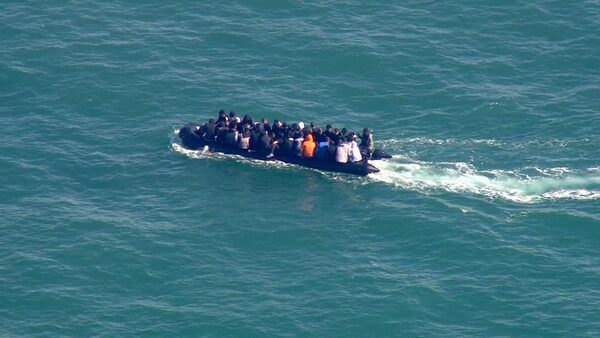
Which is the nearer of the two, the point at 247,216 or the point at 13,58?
the point at 247,216

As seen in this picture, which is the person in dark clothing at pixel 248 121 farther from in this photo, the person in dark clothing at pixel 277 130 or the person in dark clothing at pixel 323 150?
the person in dark clothing at pixel 323 150

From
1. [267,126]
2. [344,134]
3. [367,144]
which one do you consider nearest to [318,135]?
[344,134]

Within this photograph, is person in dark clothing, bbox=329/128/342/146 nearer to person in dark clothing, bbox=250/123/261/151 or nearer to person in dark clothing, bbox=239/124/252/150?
person in dark clothing, bbox=250/123/261/151

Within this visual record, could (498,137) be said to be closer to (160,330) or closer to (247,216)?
(247,216)

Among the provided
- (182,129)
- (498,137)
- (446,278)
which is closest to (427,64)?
(498,137)

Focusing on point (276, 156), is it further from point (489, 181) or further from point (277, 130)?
point (489, 181)

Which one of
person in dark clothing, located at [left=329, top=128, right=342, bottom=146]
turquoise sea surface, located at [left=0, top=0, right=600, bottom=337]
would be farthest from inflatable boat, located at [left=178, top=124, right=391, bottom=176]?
person in dark clothing, located at [left=329, top=128, right=342, bottom=146]

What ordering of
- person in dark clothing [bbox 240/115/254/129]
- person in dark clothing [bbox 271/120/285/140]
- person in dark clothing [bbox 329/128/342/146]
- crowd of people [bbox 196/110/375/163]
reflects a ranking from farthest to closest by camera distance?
1. person in dark clothing [bbox 240/115/254/129]
2. person in dark clothing [bbox 271/120/285/140]
3. person in dark clothing [bbox 329/128/342/146]
4. crowd of people [bbox 196/110/375/163]
